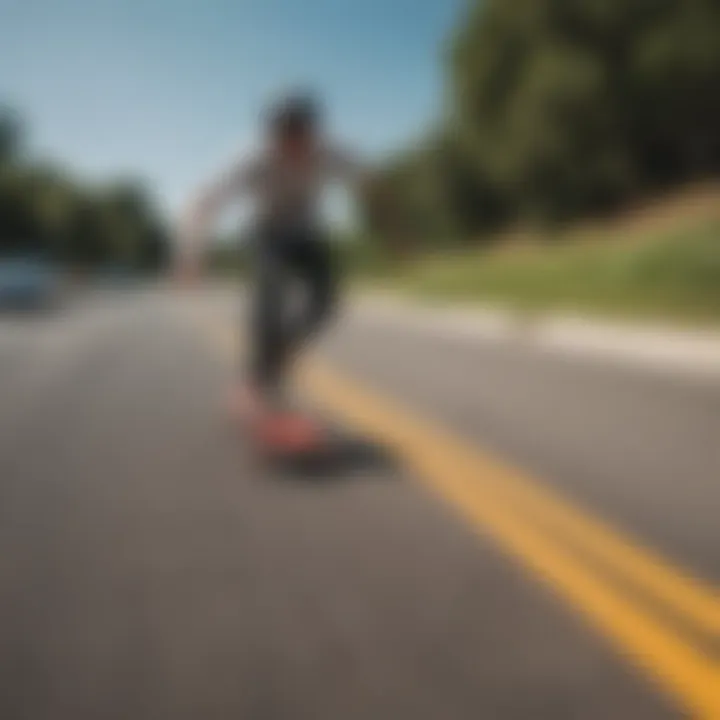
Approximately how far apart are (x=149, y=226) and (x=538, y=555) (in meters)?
161

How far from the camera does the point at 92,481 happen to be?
5.71 meters

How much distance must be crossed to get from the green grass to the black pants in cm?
1293

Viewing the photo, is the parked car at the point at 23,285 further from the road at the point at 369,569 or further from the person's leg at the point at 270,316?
the person's leg at the point at 270,316

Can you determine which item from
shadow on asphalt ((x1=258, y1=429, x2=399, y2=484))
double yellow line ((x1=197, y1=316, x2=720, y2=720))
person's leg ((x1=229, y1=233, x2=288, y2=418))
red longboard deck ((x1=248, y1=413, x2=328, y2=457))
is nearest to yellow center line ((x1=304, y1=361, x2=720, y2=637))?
double yellow line ((x1=197, y1=316, x2=720, y2=720))

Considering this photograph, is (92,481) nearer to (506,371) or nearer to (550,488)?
(550,488)

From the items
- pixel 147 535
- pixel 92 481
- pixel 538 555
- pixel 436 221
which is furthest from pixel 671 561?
pixel 436 221

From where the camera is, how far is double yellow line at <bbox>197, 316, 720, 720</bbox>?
2934 mm

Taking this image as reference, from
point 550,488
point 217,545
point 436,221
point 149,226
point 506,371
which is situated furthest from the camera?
point 149,226

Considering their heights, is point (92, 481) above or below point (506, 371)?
above

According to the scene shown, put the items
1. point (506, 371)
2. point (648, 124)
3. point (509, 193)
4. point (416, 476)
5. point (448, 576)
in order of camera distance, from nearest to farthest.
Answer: point (448, 576), point (416, 476), point (506, 371), point (648, 124), point (509, 193)

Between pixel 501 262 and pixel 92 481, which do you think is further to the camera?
pixel 501 262

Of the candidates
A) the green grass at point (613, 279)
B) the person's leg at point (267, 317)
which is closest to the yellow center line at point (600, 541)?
the person's leg at point (267, 317)

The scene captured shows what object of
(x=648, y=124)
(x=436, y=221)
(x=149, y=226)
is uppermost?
(x=648, y=124)

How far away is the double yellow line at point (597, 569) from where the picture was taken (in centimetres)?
293
